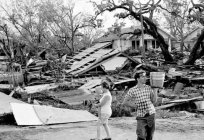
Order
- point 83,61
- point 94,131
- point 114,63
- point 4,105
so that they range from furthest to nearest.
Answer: point 83,61 < point 114,63 < point 4,105 < point 94,131

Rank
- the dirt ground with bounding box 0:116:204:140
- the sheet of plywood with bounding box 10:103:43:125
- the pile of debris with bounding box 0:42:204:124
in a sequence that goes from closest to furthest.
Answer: the dirt ground with bounding box 0:116:204:140
the sheet of plywood with bounding box 10:103:43:125
the pile of debris with bounding box 0:42:204:124

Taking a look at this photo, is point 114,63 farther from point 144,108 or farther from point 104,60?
point 144,108

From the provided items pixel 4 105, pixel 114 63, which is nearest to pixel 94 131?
pixel 4 105

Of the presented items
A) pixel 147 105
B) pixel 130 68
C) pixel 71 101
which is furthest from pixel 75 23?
pixel 147 105

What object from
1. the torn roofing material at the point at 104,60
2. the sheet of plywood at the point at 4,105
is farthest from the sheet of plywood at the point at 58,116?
the torn roofing material at the point at 104,60

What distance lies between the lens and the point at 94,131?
8.10 m

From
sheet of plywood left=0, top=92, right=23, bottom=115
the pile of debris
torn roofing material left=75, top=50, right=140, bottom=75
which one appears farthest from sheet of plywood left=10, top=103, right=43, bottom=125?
torn roofing material left=75, top=50, right=140, bottom=75

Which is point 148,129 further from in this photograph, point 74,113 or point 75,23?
point 75,23

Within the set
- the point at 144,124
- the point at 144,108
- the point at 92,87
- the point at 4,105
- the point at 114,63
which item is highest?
the point at 114,63

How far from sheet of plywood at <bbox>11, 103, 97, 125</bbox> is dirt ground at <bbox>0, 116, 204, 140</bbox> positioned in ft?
0.82

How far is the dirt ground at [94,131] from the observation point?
7.49 m

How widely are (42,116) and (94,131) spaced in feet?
6.73

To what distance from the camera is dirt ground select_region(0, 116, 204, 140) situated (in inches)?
295

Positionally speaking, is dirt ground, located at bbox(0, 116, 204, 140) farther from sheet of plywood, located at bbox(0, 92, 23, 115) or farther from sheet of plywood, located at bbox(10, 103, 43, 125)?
sheet of plywood, located at bbox(0, 92, 23, 115)
